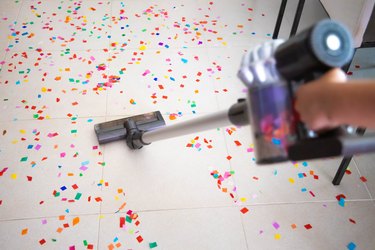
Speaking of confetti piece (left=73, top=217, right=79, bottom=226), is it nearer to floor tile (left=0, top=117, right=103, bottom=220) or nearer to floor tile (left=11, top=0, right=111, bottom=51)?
floor tile (left=0, top=117, right=103, bottom=220)

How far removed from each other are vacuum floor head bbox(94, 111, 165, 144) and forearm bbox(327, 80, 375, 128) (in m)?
1.04

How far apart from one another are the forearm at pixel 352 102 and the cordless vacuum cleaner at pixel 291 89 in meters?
0.03

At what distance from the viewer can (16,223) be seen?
122cm

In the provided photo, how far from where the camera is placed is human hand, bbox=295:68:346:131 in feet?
1.71

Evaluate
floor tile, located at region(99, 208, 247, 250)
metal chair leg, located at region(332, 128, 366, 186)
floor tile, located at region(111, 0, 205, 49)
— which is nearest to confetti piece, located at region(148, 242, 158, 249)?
floor tile, located at region(99, 208, 247, 250)

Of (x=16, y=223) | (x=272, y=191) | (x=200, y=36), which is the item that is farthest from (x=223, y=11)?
(x=16, y=223)

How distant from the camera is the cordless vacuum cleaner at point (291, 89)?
524 mm

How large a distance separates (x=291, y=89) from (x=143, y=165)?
3.08 ft

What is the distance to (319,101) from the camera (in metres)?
0.53

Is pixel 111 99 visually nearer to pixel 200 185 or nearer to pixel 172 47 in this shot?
pixel 172 47

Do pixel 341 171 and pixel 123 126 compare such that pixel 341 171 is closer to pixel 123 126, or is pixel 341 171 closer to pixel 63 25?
pixel 123 126

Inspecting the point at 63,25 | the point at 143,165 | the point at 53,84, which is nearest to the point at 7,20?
the point at 63,25

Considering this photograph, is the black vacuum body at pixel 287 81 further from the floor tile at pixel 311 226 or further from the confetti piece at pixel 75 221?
the confetti piece at pixel 75 221

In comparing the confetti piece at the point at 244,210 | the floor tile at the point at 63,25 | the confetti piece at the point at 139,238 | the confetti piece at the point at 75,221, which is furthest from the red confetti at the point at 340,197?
the floor tile at the point at 63,25
